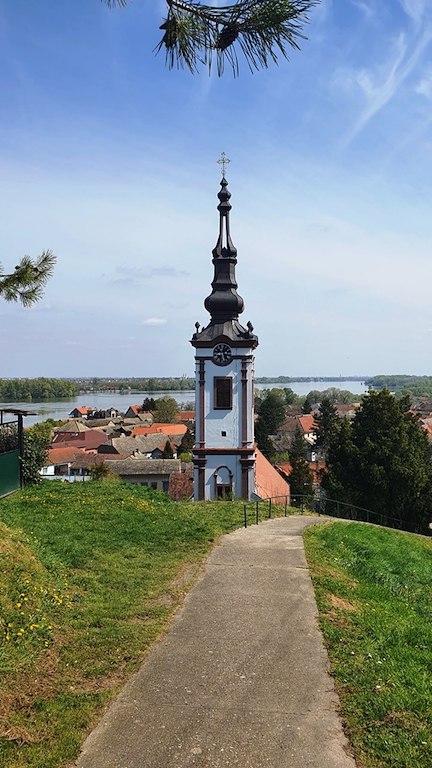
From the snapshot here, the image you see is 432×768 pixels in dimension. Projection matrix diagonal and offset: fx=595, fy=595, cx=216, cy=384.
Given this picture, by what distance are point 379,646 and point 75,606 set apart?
3.69 meters

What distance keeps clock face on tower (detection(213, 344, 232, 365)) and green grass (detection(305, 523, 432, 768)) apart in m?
16.1

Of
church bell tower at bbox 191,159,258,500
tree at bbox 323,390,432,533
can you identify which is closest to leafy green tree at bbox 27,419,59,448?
church bell tower at bbox 191,159,258,500

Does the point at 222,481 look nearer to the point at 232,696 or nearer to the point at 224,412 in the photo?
the point at 224,412

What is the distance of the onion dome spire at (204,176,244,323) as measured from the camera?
94.0 feet

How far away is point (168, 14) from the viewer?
4977 mm

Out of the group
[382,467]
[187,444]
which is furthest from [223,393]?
[187,444]

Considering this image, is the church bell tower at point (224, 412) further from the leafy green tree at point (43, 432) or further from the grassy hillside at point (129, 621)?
the grassy hillside at point (129, 621)

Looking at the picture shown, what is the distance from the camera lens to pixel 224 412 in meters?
28.2

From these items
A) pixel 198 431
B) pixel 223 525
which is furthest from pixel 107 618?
pixel 198 431

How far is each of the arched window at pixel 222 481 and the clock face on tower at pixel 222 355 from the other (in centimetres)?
504

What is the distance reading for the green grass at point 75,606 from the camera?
4.93m

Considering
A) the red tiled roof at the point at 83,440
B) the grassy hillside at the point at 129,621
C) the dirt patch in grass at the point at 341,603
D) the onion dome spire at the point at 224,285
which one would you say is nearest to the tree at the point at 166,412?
the red tiled roof at the point at 83,440

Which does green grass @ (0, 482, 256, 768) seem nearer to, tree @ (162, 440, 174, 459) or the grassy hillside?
the grassy hillside

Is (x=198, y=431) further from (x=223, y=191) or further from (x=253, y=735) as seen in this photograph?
(x=253, y=735)
